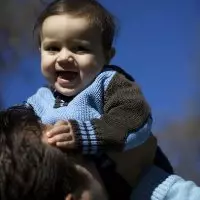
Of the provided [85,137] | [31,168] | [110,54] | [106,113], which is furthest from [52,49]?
[31,168]

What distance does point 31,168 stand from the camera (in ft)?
4.25

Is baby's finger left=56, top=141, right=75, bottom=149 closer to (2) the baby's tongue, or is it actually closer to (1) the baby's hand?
(1) the baby's hand

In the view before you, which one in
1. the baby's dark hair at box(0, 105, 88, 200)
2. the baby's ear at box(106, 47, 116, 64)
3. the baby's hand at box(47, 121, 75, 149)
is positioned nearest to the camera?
the baby's dark hair at box(0, 105, 88, 200)

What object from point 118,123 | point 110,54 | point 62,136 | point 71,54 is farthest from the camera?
point 110,54

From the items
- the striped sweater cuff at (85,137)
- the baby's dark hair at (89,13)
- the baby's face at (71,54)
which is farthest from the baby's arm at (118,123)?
the baby's dark hair at (89,13)

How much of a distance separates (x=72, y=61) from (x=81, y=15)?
7.0 inches

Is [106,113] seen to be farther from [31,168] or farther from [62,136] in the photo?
[31,168]

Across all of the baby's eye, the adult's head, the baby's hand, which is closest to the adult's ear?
the adult's head

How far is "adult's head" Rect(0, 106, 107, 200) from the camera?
4.21ft

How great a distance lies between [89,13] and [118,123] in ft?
1.50

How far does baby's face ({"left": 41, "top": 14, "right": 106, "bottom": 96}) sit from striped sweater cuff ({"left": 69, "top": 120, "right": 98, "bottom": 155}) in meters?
0.26

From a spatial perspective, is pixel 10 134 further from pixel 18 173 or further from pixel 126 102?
pixel 126 102

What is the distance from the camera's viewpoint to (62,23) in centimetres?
178

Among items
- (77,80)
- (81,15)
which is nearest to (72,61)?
(77,80)
